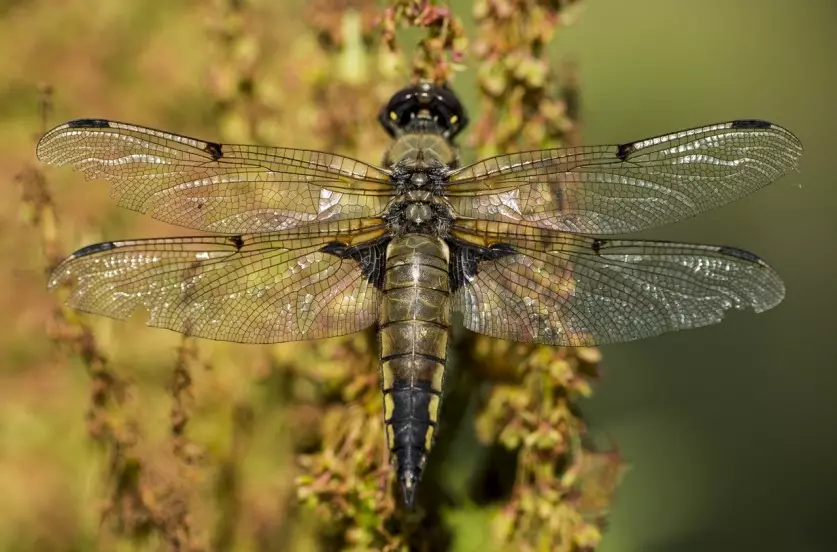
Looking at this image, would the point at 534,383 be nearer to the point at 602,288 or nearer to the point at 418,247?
the point at 602,288

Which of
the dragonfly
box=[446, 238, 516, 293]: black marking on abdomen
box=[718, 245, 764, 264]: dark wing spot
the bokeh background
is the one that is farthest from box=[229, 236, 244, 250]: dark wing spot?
box=[718, 245, 764, 264]: dark wing spot

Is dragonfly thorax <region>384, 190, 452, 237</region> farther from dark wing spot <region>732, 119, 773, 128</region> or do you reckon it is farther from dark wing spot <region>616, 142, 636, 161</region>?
dark wing spot <region>732, 119, 773, 128</region>

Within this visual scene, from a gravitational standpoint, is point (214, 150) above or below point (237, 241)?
above

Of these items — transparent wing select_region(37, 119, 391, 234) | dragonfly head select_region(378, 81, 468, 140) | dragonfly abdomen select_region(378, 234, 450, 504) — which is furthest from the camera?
dragonfly head select_region(378, 81, 468, 140)

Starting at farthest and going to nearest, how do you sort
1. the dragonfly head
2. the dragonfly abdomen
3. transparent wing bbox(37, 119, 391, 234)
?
the dragonfly head
transparent wing bbox(37, 119, 391, 234)
the dragonfly abdomen

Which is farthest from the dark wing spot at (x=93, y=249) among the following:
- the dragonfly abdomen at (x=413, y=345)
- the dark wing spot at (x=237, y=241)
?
the dragonfly abdomen at (x=413, y=345)

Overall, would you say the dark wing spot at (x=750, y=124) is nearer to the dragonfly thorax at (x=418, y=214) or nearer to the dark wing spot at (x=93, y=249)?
the dragonfly thorax at (x=418, y=214)

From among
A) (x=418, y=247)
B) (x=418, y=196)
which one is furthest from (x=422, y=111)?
(x=418, y=247)
